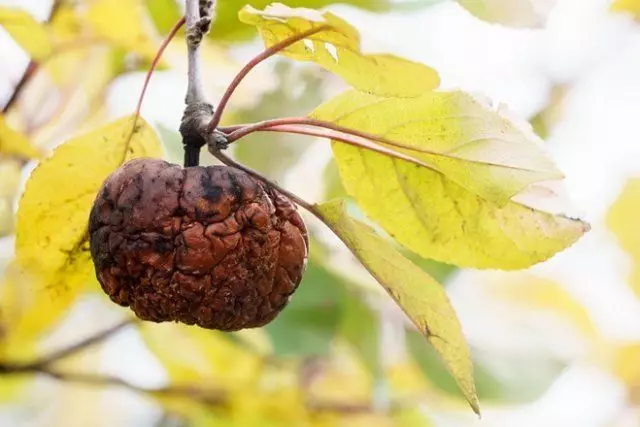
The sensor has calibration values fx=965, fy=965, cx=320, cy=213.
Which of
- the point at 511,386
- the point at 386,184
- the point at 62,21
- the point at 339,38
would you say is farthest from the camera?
the point at 511,386

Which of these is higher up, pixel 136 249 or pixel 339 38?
pixel 339 38

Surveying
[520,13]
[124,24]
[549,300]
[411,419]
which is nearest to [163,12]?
[124,24]

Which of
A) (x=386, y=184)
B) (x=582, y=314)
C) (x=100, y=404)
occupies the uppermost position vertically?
(x=386, y=184)

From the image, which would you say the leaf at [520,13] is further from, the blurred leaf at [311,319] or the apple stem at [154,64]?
the blurred leaf at [311,319]

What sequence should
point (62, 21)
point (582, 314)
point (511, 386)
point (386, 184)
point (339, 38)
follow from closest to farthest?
point (339, 38)
point (386, 184)
point (62, 21)
point (511, 386)
point (582, 314)

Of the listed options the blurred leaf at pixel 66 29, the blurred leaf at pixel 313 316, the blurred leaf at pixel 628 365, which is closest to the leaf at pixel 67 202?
the blurred leaf at pixel 66 29

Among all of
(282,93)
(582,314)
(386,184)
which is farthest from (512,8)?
(582,314)

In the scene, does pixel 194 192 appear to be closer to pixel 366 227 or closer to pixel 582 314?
pixel 366 227

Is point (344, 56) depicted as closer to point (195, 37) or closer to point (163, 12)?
point (195, 37)
